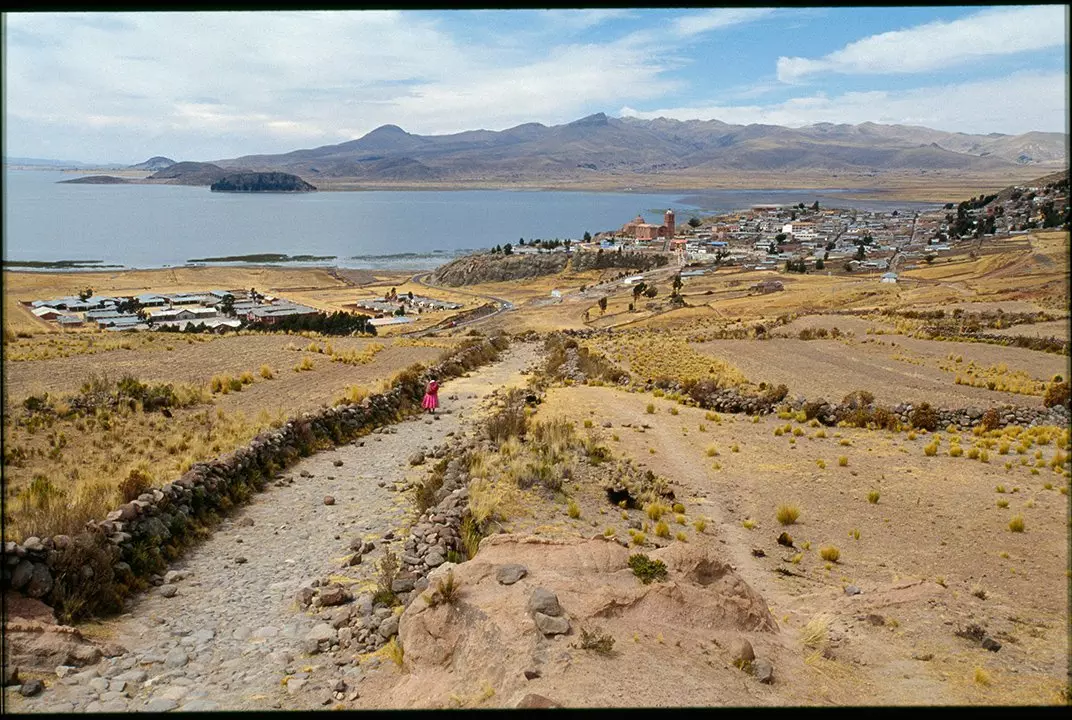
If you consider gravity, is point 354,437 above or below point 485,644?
below

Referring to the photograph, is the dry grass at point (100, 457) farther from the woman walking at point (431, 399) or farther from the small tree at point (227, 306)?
the small tree at point (227, 306)

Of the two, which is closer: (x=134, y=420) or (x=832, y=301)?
(x=134, y=420)

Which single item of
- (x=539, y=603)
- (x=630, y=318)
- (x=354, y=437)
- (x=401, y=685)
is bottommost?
(x=630, y=318)

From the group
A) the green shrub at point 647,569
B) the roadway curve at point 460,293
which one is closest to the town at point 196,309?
the roadway curve at point 460,293

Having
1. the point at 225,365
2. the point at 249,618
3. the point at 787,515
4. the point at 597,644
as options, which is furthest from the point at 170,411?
the point at 597,644

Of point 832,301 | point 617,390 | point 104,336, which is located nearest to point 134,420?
point 617,390

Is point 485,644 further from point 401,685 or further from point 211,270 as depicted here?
point 211,270
